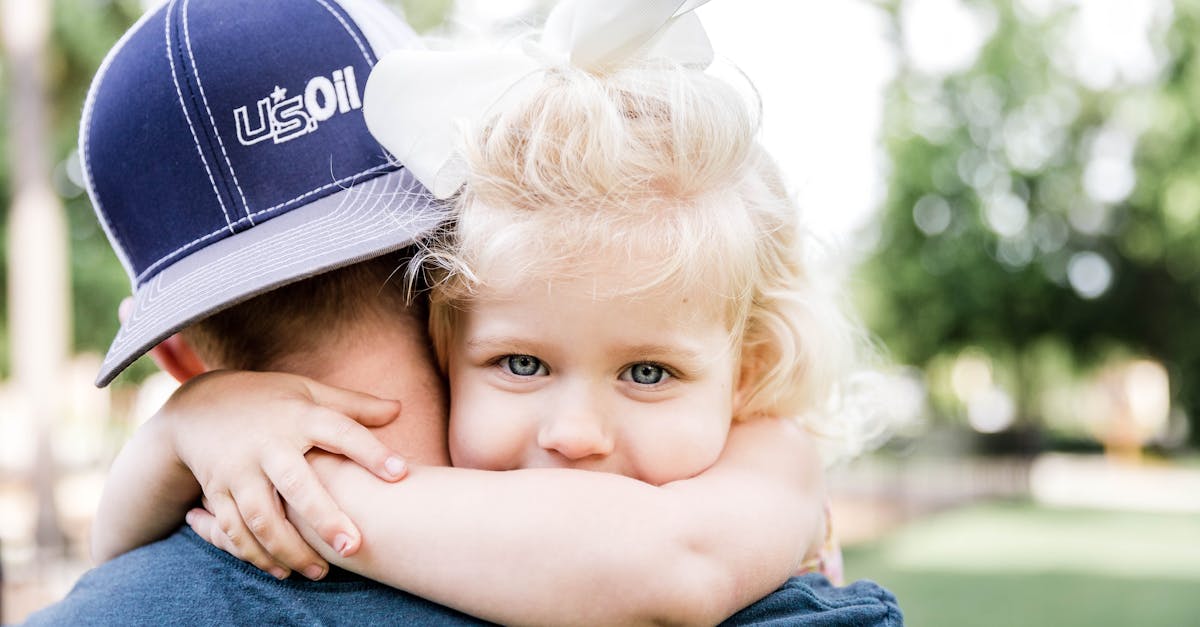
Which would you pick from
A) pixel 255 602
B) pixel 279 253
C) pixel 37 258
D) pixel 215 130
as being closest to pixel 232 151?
pixel 215 130

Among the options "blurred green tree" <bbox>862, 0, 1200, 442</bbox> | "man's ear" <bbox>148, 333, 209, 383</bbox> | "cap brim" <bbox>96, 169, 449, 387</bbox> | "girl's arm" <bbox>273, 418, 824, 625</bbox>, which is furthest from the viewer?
"blurred green tree" <bbox>862, 0, 1200, 442</bbox>

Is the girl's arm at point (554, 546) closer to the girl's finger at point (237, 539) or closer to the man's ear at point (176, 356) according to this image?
the girl's finger at point (237, 539)

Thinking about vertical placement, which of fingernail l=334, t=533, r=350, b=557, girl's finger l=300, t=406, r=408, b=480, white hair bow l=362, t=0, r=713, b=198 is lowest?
fingernail l=334, t=533, r=350, b=557

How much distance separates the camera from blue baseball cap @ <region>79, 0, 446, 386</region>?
1.45 meters

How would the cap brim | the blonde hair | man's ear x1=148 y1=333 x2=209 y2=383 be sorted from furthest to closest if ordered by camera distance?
1. man's ear x1=148 y1=333 x2=209 y2=383
2. the blonde hair
3. the cap brim

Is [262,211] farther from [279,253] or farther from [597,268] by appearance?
[597,268]

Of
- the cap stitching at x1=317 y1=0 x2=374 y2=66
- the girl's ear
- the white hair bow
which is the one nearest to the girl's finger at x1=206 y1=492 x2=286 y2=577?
the white hair bow

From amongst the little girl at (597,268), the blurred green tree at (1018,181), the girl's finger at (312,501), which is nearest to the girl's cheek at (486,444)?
the little girl at (597,268)

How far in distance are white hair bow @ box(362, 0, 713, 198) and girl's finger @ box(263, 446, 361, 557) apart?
16.0 inches

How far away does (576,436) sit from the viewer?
142 centimetres

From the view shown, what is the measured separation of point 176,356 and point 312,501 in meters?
0.54

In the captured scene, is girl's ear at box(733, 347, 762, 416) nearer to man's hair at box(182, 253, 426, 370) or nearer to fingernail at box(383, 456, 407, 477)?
man's hair at box(182, 253, 426, 370)

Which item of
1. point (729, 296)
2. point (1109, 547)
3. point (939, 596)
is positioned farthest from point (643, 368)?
point (1109, 547)

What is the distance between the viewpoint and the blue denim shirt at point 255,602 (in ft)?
4.14
